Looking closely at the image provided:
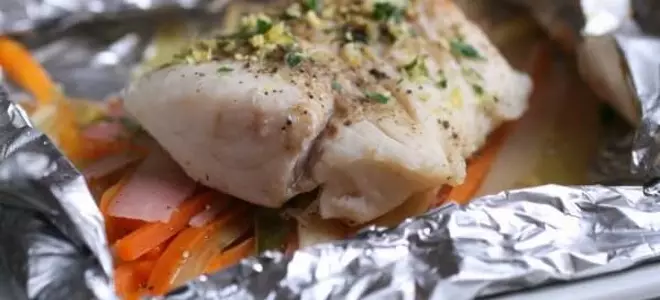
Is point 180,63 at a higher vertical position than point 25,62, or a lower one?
higher

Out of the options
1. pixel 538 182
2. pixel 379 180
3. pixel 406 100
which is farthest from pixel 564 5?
pixel 379 180

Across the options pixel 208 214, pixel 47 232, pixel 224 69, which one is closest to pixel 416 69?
pixel 224 69

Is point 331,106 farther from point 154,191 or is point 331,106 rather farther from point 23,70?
point 23,70

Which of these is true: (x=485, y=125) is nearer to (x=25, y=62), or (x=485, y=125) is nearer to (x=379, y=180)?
(x=379, y=180)

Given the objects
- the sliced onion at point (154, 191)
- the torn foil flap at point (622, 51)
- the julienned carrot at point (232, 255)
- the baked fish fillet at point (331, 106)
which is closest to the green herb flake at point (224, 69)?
the baked fish fillet at point (331, 106)

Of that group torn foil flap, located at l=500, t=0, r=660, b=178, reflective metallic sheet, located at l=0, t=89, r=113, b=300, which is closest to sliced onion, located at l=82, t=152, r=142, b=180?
reflective metallic sheet, located at l=0, t=89, r=113, b=300

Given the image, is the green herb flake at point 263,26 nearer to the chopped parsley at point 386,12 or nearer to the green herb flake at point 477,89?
the chopped parsley at point 386,12
